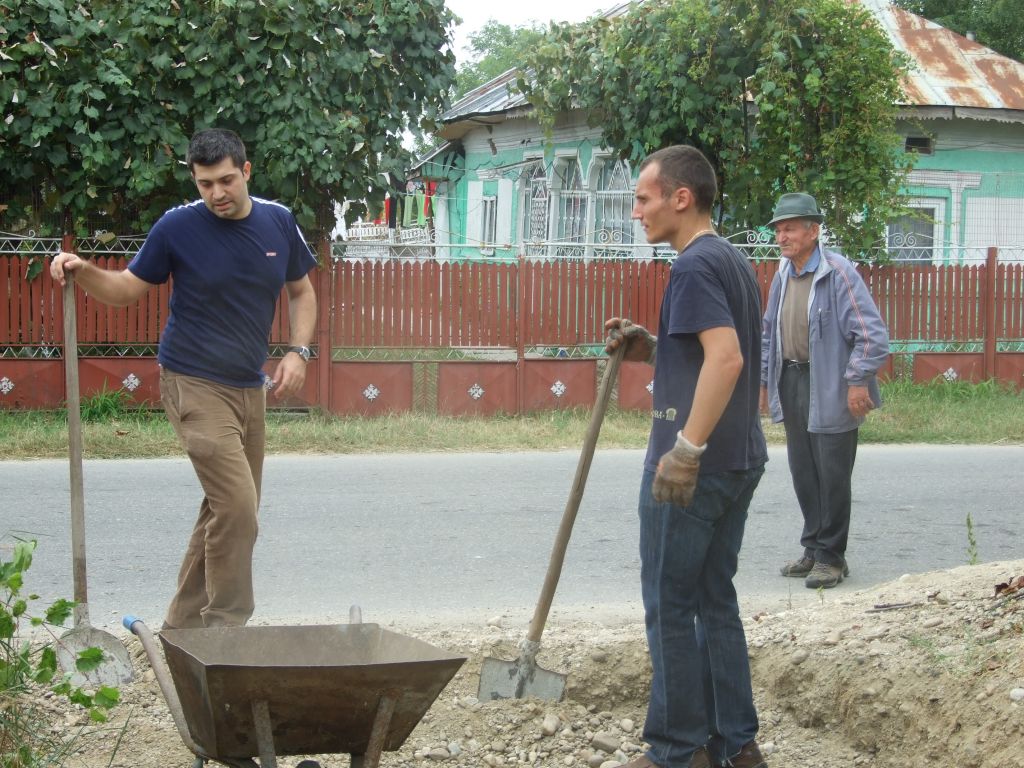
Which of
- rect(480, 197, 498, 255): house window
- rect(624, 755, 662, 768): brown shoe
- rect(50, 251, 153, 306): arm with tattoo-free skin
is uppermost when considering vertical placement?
rect(480, 197, 498, 255): house window

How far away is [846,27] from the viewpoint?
1370 centimetres

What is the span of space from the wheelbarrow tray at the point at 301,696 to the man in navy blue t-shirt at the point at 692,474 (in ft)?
2.45

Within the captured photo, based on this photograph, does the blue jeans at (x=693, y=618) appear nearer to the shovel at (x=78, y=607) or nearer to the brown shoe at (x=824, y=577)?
the shovel at (x=78, y=607)

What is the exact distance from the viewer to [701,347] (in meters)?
3.69

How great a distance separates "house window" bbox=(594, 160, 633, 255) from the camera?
59.3 feet

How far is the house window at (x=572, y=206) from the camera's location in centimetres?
1905

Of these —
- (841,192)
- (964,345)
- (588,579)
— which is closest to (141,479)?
(588,579)

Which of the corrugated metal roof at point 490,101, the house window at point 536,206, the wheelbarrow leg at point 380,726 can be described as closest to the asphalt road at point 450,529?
the wheelbarrow leg at point 380,726

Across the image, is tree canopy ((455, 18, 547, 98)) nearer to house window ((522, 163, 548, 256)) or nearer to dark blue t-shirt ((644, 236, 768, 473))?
house window ((522, 163, 548, 256))

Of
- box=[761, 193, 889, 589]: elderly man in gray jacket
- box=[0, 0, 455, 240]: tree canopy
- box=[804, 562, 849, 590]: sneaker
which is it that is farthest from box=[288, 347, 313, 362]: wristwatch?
box=[0, 0, 455, 240]: tree canopy

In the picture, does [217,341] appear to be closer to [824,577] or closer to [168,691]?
[168,691]

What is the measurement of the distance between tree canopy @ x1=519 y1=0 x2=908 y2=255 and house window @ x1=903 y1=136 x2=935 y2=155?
3.23 meters

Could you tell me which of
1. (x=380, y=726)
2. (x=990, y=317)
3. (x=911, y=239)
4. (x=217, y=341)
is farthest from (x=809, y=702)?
(x=911, y=239)

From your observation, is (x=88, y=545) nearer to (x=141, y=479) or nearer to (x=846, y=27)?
(x=141, y=479)
